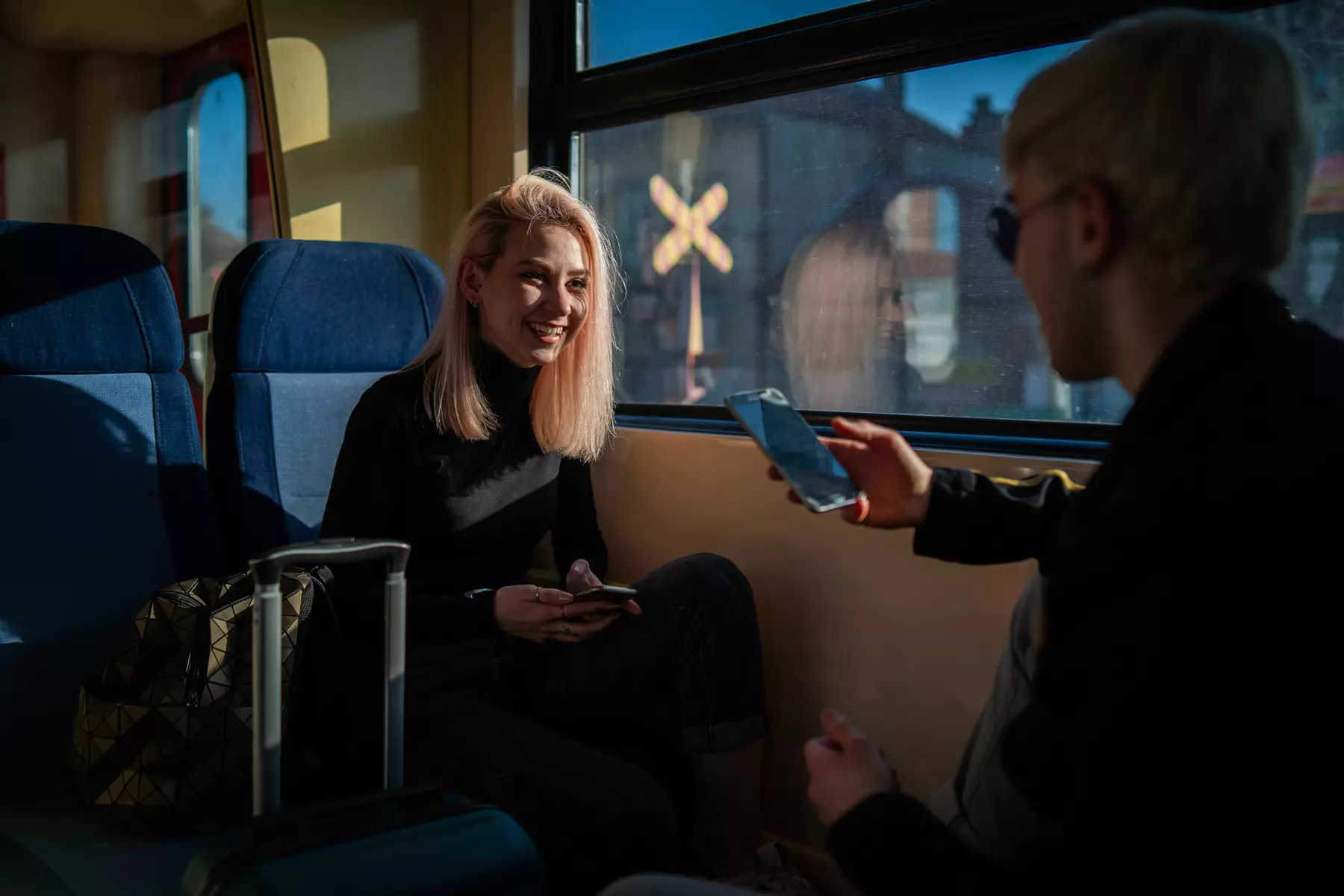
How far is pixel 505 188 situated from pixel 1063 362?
4.46ft

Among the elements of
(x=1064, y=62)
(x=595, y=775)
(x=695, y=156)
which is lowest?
(x=595, y=775)

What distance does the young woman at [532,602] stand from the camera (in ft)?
5.41

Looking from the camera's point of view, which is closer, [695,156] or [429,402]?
[429,402]

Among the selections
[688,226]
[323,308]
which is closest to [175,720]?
[323,308]

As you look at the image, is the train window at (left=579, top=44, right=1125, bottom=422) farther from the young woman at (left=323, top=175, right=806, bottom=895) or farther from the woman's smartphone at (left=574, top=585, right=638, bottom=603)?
the woman's smartphone at (left=574, top=585, right=638, bottom=603)

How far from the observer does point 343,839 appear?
1083 mm

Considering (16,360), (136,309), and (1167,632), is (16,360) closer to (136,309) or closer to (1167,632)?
(136,309)

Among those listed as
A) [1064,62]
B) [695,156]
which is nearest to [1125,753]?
[1064,62]

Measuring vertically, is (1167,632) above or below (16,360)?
below

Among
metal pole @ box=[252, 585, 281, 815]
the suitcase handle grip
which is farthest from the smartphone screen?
metal pole @ box=[252, 585, 281, 815]

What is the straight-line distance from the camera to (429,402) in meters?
1.87

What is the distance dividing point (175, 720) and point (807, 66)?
65.5 inches

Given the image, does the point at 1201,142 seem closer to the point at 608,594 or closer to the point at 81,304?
the point at 608,594

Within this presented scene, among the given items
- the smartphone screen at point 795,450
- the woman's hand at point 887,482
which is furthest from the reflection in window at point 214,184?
the woman's hand at point 887,482
